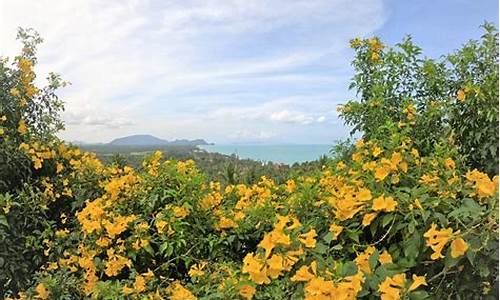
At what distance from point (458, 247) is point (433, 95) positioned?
1.26 metres

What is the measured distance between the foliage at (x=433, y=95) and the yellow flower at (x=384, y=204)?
674 millimetres

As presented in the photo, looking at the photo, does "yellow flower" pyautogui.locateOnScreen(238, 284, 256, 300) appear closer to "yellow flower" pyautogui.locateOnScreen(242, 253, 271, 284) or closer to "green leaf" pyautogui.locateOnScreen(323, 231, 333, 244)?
"yellow flower" pyautogui.locateOnScreen(242, 253, 271, 284)

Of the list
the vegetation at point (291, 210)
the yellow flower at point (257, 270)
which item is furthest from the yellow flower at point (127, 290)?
the yellow flower at point (257, 270)

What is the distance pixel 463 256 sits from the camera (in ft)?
3.72

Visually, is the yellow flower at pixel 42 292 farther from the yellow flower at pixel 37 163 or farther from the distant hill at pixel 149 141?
the distant hill at pixel 149 141

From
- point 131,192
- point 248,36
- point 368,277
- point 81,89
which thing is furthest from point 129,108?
point 368,277

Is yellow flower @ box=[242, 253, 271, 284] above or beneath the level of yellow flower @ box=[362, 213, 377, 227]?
beneath

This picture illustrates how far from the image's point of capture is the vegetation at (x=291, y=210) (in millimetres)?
1214

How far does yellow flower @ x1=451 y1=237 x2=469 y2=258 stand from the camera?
42.9 inches

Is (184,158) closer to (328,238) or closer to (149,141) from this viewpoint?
(149,141)

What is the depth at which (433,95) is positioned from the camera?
7.27 ft

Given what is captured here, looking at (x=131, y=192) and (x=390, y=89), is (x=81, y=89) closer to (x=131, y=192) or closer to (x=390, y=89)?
(x=131, y=192)

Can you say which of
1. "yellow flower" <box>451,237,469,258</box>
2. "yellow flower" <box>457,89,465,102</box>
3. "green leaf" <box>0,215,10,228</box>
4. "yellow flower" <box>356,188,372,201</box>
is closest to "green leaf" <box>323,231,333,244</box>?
"yellow flower" <box>356,188,372,201</box>

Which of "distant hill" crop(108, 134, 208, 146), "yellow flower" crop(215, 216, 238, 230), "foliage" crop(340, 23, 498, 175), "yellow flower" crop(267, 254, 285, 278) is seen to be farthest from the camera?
"distant hill" crop(108, 134, 208, 146)
